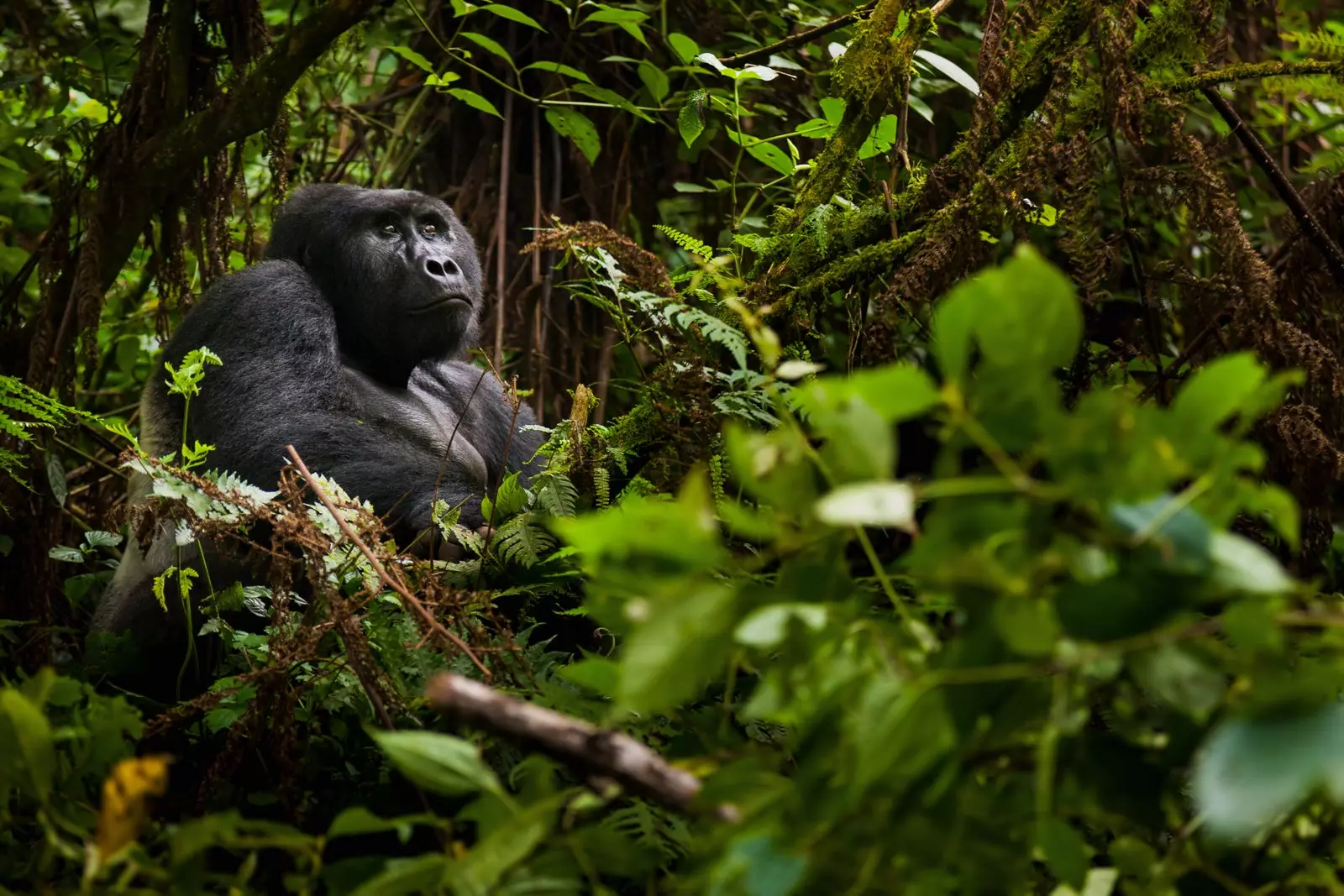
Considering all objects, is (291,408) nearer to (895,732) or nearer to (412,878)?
(412,878)

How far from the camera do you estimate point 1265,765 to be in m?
0.69

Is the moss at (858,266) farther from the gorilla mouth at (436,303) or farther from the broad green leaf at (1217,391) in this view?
the gorilla mouth at (436,303)

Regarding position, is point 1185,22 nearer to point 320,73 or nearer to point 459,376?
point 459,376

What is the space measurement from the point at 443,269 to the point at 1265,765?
3071 mm

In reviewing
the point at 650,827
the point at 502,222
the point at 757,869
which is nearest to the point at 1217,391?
the point at 757,869

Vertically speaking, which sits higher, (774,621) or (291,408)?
(774,621)

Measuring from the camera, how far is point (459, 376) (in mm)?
4000

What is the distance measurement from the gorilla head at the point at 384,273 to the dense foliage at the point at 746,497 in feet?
0.97

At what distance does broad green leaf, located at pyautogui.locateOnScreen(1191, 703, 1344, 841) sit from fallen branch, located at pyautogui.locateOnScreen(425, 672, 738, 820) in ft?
1.12

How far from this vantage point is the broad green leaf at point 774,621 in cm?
80

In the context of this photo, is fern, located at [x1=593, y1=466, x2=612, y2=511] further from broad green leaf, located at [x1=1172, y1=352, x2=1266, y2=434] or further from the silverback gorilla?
broad green leaf, located at [x1=1172, y1=352, x2=1266, y2=434]

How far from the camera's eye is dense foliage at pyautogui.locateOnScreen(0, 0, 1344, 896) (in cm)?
78

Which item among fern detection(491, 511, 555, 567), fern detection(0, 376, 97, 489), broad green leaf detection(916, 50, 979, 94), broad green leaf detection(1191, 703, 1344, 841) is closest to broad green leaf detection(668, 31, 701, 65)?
broad green leaf detection(916, 50, 979, 94)

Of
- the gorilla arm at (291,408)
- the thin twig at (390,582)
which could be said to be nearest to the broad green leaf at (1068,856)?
the thin twig at (390,582)
